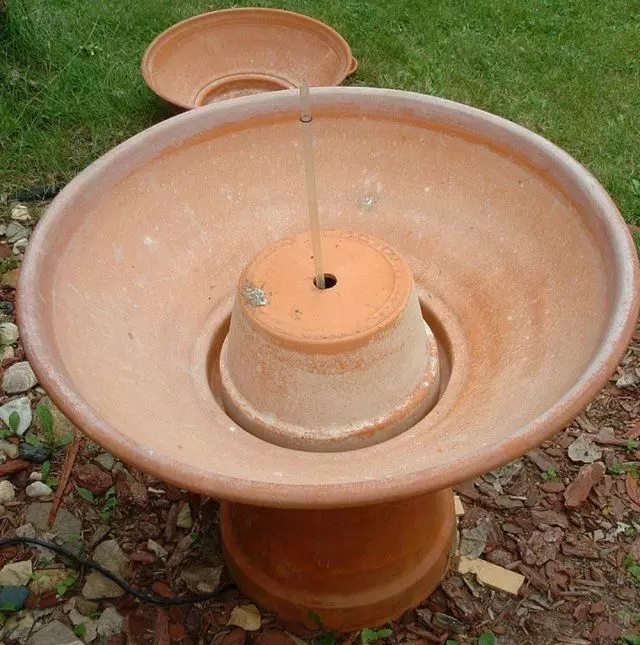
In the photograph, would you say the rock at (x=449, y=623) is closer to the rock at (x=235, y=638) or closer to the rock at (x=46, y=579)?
the rock at (x=235, y=638)

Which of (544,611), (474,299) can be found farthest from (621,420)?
(474,299)

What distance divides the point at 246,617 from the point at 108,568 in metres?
0.49

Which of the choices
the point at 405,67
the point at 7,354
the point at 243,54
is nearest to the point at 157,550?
the point at 7,354

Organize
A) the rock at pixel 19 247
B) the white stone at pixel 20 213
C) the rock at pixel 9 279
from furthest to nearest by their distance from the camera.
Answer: the white stone at pixel 20 213 → the rock at pixel 19 247 → the rock at pixel 9 279

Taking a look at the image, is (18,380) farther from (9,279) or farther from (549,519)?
(549,519)

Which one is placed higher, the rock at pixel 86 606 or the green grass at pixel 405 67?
the green grass at pixel 405 67

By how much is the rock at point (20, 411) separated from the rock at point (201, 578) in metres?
0.89

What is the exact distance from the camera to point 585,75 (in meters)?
4.61

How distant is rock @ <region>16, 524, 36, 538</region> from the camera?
255cm

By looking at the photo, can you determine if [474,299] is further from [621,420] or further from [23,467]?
[23,467]

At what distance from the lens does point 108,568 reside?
95.9 inches

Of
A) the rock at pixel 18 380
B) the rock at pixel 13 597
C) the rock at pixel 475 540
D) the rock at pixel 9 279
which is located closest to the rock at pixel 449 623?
the rock at pixel 475 540

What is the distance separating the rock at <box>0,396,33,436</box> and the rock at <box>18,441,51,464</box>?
0.08 m

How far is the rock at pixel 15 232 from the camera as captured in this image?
3672mm
